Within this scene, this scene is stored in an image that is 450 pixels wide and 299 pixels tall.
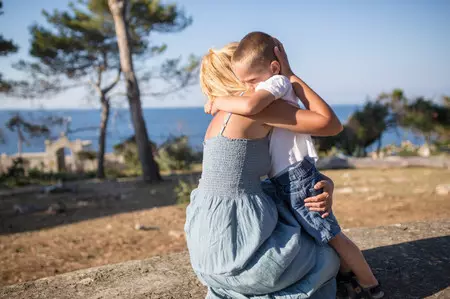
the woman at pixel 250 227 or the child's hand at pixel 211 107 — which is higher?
the child's hand at pixel 211 107

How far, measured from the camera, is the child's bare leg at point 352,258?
5.77ft

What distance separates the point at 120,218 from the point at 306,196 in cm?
427

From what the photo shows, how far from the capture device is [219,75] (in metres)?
1.81

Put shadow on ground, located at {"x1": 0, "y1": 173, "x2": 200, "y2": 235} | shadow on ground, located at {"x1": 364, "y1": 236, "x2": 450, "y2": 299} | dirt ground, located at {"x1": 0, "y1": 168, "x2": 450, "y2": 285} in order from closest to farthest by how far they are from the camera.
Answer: shadow on ground, located at {"x1": 364, "y1": 236, "x2": 450, "y2": 299}, dirt ground, located at {"x1": 0, "y1": 168, "x2": 450, "y2": 285}, shadow on ground, located at {"x1": 0, "y1": 173, "x2": 200, "y2": 235}

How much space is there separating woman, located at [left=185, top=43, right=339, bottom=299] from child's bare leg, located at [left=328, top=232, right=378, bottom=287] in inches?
1.8

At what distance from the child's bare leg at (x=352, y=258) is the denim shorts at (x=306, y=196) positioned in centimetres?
6

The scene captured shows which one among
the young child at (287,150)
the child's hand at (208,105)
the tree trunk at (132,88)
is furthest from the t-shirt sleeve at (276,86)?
the tree trunk at (132,88)

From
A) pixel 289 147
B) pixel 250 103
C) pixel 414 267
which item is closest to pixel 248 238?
pixel 289 147

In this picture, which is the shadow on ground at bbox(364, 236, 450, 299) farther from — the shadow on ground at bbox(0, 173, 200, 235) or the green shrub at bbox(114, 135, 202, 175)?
the green shrub at bbox(114, 135, 202, 175)

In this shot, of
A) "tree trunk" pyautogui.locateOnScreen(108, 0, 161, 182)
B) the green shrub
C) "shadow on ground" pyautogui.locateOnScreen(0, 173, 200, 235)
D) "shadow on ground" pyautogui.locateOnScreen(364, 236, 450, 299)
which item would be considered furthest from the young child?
the green shrub

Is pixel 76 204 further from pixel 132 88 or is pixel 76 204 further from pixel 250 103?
pixel 250 103

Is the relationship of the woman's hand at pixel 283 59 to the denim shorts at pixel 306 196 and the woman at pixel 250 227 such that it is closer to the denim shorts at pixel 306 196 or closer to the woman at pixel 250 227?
the woman at pixel 250 227

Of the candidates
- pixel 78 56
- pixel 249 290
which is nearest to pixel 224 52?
pixel 249 290

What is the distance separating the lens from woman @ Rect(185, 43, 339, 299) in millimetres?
1614
